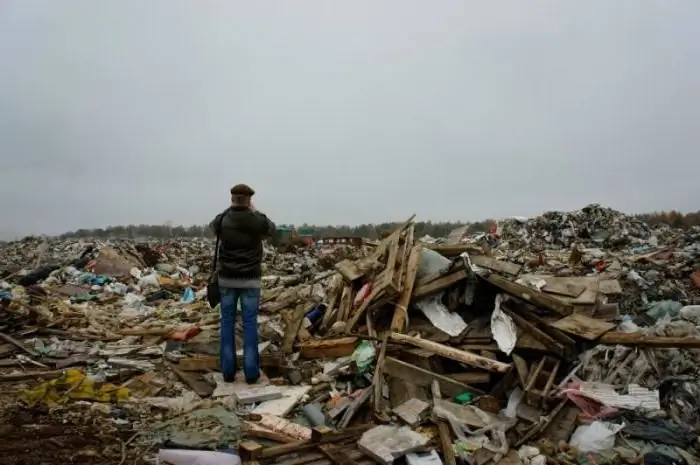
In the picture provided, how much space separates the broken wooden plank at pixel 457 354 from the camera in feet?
16.2

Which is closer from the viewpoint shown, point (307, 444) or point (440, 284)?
point (307, 444)

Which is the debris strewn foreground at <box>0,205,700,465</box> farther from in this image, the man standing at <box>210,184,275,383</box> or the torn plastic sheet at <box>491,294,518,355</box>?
the man standing at <box>210,184,275,383</box>

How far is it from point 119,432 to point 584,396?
154 inches

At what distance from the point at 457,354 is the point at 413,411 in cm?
87

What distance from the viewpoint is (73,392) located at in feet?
15.9

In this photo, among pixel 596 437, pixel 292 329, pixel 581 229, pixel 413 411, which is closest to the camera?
pixel 596 437

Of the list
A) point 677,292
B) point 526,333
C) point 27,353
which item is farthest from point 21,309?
point 677,292

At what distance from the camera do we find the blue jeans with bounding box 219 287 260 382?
534 centimetres

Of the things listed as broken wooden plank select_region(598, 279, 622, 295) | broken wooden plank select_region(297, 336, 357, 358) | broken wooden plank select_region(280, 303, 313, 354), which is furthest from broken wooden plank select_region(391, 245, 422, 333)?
broken wooden plank select_region(598, 279, 622, 295)

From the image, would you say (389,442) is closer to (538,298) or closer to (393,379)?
(393,379)

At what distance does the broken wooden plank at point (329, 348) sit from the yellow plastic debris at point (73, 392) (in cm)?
202

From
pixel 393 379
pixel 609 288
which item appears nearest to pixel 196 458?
pixel 393 379

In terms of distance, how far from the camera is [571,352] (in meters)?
4.99

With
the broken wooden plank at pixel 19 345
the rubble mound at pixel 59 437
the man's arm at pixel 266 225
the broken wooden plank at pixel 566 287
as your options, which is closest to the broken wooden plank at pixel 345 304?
the man's arm at pixel 266 225
